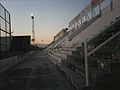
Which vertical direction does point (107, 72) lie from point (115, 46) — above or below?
below

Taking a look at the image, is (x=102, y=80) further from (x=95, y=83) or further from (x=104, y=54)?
(x=104, y=54)

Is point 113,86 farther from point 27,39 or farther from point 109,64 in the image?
point 27,39

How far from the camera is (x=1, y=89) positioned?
8.81m

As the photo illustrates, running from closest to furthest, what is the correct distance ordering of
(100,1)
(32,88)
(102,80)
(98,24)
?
(102,80)
(32,88)
(98,24)
(100,1)

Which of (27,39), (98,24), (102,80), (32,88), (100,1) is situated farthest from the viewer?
(27,39)

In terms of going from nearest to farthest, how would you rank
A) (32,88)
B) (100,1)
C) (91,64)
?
(91,64), (32,88), (100,1)

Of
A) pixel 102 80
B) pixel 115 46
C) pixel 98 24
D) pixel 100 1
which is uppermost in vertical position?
pixel 100 1

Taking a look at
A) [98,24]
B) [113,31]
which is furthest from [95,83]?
[98,24]

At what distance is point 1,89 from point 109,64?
14.5 ft

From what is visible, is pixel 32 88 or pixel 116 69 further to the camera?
pixel 32 88

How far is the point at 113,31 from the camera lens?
8.29 metres

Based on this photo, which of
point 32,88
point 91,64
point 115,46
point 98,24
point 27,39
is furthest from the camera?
point 27,39

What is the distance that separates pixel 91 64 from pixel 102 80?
6.77 feet

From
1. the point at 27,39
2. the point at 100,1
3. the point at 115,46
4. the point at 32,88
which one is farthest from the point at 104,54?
the point at 27,39
